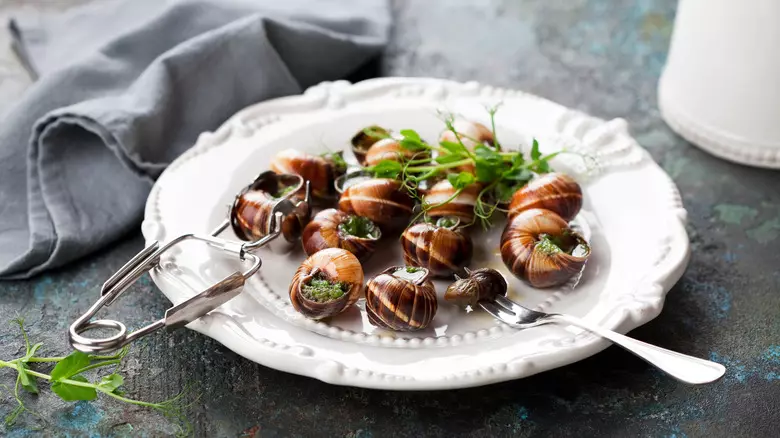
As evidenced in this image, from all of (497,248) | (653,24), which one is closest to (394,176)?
(497,248)

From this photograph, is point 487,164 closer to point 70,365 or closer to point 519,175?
point 519,175

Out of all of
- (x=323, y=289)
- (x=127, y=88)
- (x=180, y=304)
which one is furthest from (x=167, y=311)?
(x=127, y=88)

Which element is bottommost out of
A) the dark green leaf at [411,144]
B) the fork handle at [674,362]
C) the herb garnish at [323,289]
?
the fork handle at [674,362]

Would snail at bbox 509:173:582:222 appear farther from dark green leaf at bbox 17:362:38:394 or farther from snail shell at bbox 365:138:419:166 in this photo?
dark green leaf at bbox 17:362:38:394

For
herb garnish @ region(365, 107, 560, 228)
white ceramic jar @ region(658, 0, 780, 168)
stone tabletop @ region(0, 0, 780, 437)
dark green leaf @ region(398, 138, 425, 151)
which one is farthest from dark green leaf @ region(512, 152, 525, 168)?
white ceramic jar @ region(658, 0, 780, 168)

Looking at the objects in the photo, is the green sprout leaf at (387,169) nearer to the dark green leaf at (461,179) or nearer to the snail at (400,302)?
the dark green leaf at (461,179)

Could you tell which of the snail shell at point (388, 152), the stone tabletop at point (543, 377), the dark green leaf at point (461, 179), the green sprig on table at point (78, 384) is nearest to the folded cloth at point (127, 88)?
the stone tabletop at point (543, 377)
